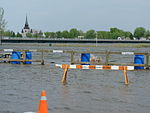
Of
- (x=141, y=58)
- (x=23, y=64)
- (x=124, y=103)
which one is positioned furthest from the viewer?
(x=23, y=64)

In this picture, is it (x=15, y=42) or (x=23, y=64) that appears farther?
(x=15, y=42)

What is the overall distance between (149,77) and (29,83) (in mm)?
7863

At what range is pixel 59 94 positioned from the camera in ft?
48.2

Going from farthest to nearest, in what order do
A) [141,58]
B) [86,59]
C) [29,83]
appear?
[86,59]
[141,58]
[29,83]

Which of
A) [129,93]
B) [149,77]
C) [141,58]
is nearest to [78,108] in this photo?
[129,93]

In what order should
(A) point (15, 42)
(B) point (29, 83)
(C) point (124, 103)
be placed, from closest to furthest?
(C) point (124, 103) < (B) point (29, 83) < (A) point (15, 42)

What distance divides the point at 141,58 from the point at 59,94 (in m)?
13.6

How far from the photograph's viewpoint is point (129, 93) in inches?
602

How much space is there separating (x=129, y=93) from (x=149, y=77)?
7.20m

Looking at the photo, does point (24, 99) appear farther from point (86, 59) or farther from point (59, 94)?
point (86, 59)

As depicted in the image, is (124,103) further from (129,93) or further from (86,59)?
(86,59)

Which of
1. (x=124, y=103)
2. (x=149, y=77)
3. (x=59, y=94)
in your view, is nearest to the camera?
(x=124, y=103)

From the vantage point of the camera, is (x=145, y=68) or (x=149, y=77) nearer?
(x=149, y=77)

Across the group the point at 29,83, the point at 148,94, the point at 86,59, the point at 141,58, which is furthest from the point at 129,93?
the point at 86,59
